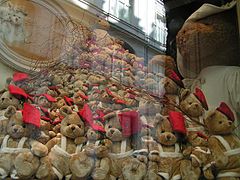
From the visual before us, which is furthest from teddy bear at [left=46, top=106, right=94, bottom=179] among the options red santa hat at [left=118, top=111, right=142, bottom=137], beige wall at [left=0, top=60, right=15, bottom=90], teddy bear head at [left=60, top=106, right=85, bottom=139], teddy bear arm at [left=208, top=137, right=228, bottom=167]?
teddy bear arm at [left=208, top=137, right=228, bottom=167]

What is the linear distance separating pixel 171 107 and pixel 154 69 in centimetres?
15

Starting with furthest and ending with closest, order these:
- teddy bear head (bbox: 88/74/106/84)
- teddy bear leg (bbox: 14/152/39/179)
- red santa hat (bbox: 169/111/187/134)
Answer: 1. teddy bear head (bbox: 88/74/106/84)
2. red santa hat (bbox: 169/111/187/134)
3. teddy bear leg (bbox: 14/152/39/179)

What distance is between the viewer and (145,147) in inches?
37.1

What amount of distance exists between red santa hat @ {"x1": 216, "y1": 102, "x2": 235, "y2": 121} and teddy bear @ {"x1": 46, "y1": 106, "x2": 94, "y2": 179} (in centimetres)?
40

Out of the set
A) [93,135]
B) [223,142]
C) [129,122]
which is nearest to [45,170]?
[93,135]

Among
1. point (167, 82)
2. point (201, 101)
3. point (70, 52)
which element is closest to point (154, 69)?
point (167, 82)

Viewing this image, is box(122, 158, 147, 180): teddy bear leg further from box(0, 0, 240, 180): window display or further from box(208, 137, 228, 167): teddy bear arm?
box(208, 137, 228, 167): teddy bear arm

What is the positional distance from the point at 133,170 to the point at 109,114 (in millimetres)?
174

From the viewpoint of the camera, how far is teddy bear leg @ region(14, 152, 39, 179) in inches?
33.7

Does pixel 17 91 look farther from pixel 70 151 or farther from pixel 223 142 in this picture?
pixel 223 142

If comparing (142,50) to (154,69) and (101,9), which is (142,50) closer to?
(154,69)

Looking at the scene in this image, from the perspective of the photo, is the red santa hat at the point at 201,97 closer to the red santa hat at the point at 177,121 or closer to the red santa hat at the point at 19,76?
the red santa hat at the point at 177,121

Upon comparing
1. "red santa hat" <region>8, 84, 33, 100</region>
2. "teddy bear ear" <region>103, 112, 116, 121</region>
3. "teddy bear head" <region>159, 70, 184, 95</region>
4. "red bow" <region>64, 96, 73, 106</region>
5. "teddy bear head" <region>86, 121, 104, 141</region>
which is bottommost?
"teddy bear head" <region>86, 121, 104, 141</region>

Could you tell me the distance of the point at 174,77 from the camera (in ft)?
3.61
